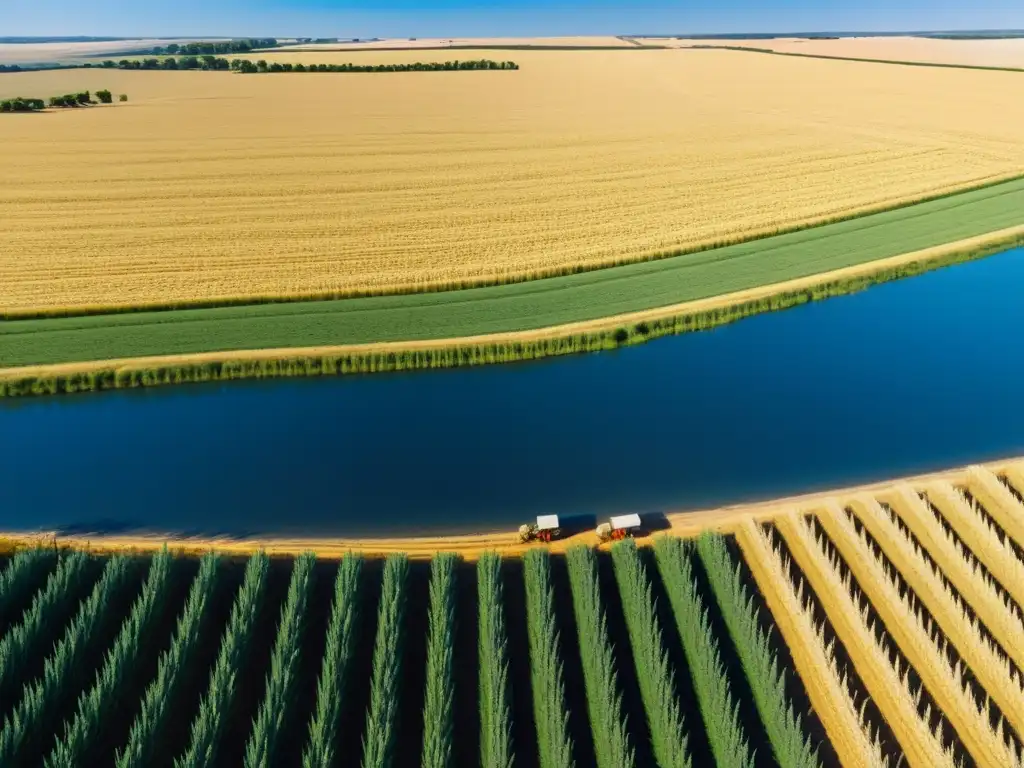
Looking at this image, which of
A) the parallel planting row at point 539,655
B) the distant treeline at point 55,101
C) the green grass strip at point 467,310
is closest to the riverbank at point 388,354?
the green grass strip at point 467,310

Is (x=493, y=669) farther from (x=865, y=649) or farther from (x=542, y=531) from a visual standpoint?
(x=865, y=649)

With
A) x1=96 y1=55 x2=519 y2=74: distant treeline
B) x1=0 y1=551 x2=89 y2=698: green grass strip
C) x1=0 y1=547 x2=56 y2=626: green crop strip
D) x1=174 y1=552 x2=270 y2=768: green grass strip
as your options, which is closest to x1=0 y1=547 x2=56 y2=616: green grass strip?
x1=0 y1=547 x2=56 y2=626: green crop strip

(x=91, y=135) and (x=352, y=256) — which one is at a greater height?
(x=91, y=135)

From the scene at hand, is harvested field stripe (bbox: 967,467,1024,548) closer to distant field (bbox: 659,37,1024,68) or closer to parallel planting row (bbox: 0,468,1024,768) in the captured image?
parallel planting row (bbox: 0,468,1024,768)

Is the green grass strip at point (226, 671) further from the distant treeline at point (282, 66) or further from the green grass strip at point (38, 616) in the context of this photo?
the distant treeline at point (282, 66)

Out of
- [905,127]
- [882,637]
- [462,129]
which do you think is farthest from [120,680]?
[905,127]

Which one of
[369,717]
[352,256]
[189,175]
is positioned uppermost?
[189,175]

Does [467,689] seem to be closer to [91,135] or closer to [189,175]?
[189,175]

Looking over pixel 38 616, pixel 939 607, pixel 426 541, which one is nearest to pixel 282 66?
pixel 426 541
